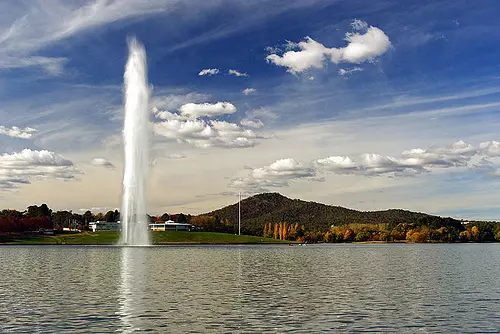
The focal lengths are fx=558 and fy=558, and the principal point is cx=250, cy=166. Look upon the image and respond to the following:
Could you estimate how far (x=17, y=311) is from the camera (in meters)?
42.5

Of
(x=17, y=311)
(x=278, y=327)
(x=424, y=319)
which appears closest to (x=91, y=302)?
(x=17, y=311)

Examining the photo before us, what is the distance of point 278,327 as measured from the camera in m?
36.2

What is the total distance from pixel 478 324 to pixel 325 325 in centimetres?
1054

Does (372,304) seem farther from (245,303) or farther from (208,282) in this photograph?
(208,282)

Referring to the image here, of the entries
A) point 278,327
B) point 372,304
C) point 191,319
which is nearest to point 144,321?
point 191,319

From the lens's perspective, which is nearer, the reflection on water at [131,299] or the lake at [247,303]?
the lake at [247,303]

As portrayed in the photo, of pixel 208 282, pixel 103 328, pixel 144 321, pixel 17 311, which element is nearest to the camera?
pixel 103 328

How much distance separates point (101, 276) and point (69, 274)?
5.65m

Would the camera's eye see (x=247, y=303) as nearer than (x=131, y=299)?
Yes

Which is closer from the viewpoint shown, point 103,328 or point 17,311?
point 103,328

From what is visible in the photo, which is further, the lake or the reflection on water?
the reflection on water

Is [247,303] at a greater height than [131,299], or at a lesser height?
lesser

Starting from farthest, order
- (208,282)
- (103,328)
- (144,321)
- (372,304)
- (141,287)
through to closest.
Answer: (208,282)
(141,287)
(372,304)
(144,321)
(103,328)

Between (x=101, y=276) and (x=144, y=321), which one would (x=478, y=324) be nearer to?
(x=144, y=321)
